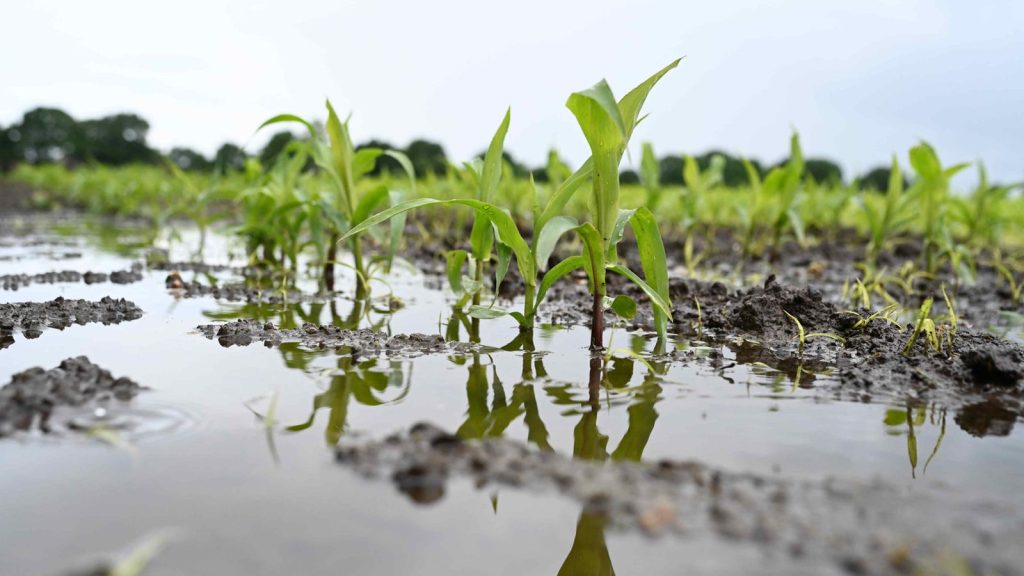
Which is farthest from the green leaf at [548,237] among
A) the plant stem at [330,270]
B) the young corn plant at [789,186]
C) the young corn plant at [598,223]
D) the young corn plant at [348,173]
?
the young corn plant at [789,186]

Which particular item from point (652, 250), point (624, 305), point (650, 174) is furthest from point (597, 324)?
point (650, 174)

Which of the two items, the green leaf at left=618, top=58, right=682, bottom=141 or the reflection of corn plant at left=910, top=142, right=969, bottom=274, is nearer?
the green leaf at left=618, top=58, right=682, bottom=141

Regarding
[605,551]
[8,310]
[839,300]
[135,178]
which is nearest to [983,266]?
[839,300]

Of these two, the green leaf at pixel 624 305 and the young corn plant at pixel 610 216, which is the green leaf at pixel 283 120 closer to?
the young corn plant at pixel 610 216

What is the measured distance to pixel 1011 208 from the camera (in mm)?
7992

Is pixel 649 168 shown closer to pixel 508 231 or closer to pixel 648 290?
pixel 508 231

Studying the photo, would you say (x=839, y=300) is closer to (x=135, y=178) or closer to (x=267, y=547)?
(x=267, y=547)

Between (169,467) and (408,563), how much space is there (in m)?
0.46

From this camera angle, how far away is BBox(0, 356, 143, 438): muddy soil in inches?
47.3

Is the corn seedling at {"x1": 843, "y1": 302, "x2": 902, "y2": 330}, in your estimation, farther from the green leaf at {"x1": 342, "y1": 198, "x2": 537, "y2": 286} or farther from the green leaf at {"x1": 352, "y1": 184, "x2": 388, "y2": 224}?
the green leaf at {"x1": 352, "y1": 184, "x2": 388, "y2": 224}

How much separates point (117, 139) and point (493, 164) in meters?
43.3

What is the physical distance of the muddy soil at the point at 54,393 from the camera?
120 centimetres

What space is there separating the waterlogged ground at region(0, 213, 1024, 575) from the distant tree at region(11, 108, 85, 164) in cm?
4144

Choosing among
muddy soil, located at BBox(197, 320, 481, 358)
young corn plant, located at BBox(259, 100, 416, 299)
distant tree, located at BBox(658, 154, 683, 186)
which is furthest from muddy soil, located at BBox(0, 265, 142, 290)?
distant tree, located at BBox(658, 154, 683, 186)
